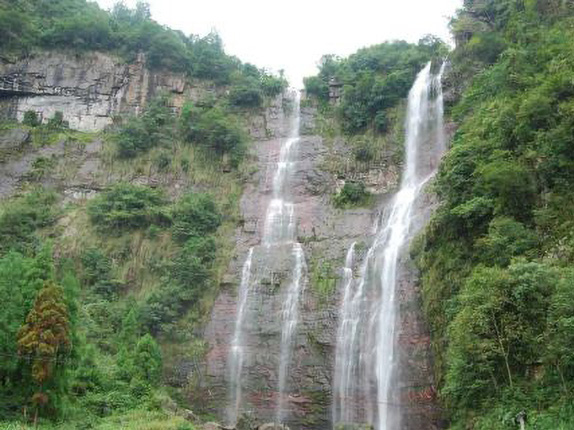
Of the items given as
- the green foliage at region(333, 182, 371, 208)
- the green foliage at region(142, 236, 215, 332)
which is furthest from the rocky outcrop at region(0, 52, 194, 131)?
the green foliage at region(142, 236, 215, 332)

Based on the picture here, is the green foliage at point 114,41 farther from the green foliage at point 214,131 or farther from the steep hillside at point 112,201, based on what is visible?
the green foliage at point 214,131

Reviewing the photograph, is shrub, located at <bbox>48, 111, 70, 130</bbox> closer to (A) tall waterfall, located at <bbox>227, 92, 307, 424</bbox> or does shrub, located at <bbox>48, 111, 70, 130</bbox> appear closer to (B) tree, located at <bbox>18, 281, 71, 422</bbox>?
(A) tall waterfall, located at <bbox>227, 92, 307, 424</bbox>

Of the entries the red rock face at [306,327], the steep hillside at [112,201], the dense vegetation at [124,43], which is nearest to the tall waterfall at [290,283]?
the red rock face at [306,327]

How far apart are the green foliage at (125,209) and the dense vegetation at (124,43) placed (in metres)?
11.1

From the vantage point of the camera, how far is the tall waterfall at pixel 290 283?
26.8 m

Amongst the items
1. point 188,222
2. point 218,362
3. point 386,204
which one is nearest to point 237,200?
point 188,222

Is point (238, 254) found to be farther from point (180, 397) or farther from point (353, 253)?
point (180, 397)

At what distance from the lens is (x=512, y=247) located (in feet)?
59.8

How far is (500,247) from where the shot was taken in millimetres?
18625

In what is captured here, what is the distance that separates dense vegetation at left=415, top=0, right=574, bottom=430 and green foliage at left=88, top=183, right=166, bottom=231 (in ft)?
54.5

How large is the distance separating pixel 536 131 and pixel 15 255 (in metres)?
17.8

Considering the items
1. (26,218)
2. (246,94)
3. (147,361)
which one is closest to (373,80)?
(246,94)

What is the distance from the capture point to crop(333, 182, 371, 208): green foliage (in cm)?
3472

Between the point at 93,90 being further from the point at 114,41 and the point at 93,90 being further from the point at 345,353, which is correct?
the point at 345,353
